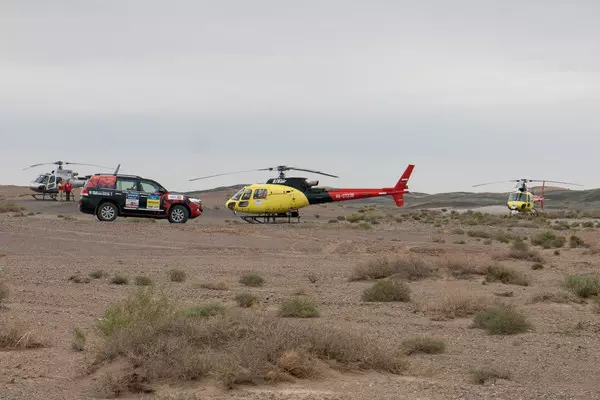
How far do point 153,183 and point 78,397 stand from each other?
3079 cm

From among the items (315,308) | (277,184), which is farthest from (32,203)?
(315,308)

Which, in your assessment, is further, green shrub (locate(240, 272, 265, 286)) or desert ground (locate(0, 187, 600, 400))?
green shrub (locate(240, 272, 265, 286))

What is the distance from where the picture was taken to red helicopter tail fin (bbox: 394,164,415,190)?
55.6 m

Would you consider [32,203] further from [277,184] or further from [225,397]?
[225,397]

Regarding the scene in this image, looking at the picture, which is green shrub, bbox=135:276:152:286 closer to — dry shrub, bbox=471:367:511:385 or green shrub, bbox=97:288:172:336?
green shrub, bbox=97:288:172:336

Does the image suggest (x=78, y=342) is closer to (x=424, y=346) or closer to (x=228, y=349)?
(x=228, y=349)

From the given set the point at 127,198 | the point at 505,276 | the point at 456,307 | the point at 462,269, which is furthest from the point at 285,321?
the point at 127,198

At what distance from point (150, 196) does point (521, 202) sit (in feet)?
140

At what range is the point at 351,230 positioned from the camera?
45188 millimetres

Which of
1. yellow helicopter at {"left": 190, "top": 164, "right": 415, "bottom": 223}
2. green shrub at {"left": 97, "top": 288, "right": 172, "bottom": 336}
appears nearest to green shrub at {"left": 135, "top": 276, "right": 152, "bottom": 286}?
green shrub at {"left": 97, "top": 288, "right": 172, "bottom": 336}

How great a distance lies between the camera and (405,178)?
183 feet

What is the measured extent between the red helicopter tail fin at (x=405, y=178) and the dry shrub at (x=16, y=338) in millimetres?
44027

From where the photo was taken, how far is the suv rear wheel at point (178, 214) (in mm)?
40469

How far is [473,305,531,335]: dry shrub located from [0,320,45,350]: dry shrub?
7.03 m
